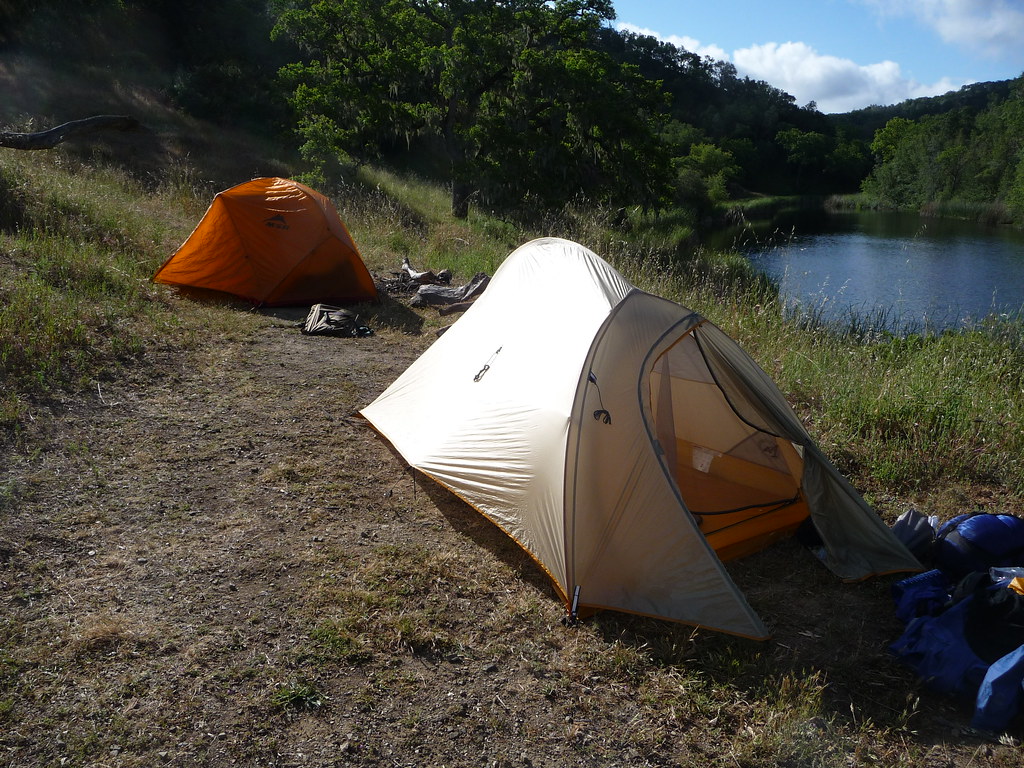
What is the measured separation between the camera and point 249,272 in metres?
8.38

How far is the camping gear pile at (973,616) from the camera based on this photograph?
304 cm

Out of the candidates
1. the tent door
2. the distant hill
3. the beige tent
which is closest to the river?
the tent door

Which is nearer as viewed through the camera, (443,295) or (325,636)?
(325,636)

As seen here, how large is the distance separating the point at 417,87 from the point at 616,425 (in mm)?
13630

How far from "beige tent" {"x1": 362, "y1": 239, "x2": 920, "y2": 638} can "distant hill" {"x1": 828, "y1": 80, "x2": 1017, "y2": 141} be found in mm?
82935

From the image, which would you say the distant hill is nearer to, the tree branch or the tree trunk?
the tree trunk

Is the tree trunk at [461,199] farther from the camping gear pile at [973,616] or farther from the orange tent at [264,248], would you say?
the camping gear pile at [973,616]

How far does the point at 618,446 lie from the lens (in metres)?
3.84

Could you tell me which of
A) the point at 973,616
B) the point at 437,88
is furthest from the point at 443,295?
the point at 437,88

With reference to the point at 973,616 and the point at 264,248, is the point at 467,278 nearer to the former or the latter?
the point at 264,248

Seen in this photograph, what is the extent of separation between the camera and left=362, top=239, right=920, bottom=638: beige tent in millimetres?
3680

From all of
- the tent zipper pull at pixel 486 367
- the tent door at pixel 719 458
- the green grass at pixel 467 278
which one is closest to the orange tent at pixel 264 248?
the green grass at pixel 467 278

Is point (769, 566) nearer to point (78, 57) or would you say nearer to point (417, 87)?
point (417, 87)

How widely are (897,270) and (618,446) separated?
64.3 feet
